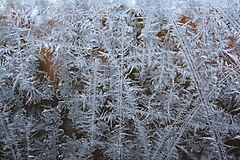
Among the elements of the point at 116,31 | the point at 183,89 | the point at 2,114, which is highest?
the point at 116,31

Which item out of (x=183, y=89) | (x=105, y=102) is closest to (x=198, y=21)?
(x=183, y=89)

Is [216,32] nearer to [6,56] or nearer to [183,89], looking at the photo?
[183,89]

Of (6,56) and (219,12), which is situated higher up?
(219,12)

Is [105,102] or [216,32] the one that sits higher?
[216,32]

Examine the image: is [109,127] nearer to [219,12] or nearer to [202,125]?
[202,125]

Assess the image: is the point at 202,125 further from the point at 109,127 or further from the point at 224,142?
the point at 109,127

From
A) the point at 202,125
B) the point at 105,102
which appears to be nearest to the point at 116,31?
the point at 105,102

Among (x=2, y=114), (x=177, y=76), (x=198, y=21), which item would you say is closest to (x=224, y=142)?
(x=177, y=76)

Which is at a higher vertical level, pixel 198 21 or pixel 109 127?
pixel 198 21
